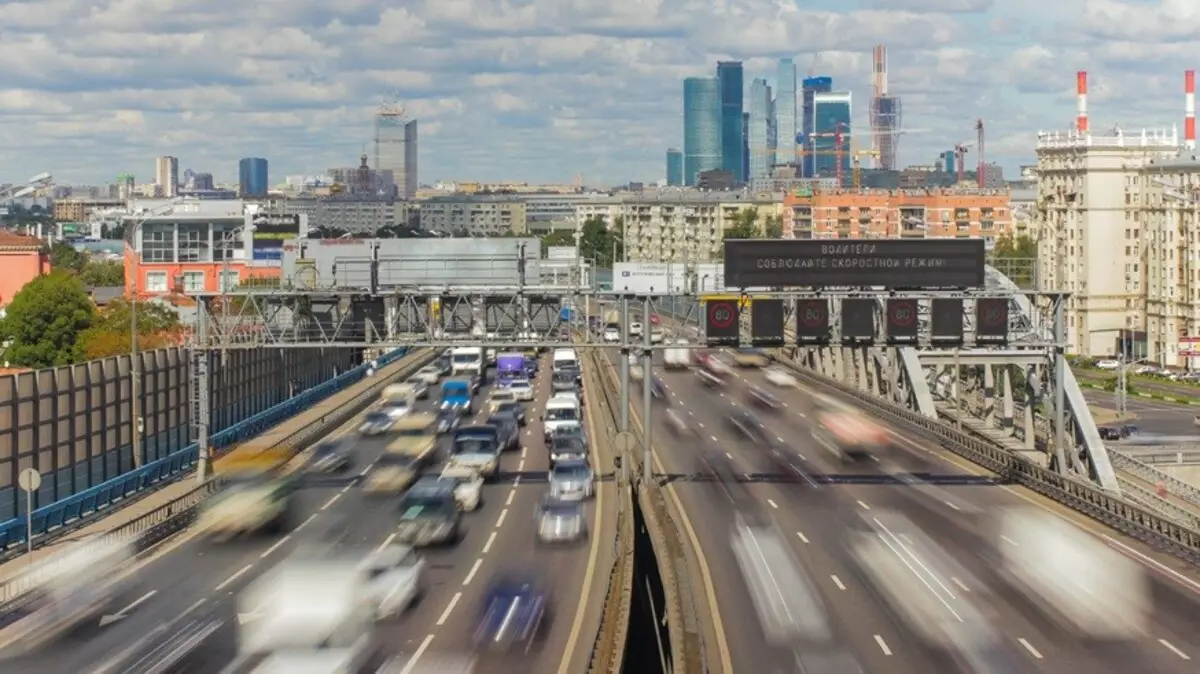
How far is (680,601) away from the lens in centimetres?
3102

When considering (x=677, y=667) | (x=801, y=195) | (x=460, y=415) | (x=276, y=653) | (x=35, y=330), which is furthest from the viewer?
(x=801, y=195)

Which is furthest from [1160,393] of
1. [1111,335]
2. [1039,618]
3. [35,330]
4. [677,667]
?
[677,667]

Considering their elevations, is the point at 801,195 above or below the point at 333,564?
above

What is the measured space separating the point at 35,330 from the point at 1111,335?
82.5m

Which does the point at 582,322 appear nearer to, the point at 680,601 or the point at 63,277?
the point at 680,601

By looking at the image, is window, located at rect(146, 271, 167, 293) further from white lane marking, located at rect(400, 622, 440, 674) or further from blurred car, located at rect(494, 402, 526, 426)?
white lane marking, located at rect(400, 622, 440, 674)

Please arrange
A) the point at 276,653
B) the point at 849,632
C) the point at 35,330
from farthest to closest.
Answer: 1. the point at 35,330
2. the point at 849,632
3. the point at 276,653

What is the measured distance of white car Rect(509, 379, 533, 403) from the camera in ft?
280

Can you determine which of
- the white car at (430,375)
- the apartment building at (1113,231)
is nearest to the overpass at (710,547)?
the white car at (430,375)

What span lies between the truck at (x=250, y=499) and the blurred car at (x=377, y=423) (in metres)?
12.2

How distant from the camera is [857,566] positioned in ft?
125

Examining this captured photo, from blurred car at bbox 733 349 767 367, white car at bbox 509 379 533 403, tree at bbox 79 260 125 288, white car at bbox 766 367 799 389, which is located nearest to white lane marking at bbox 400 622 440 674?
white car at bbox 509 379 533 403

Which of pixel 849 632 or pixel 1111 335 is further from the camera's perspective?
pixel 1111 335

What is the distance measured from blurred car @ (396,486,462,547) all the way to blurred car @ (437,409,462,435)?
2254 centimetres
